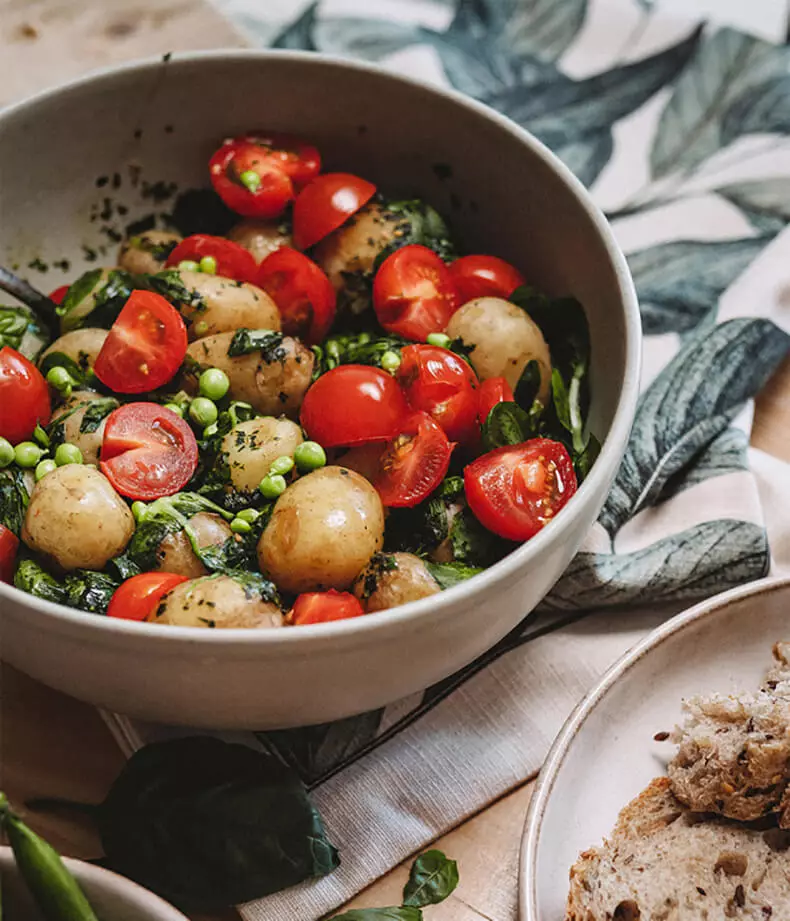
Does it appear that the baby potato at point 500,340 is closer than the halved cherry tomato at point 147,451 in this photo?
No

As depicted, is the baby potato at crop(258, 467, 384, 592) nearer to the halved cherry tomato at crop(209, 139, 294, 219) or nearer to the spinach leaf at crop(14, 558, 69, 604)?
the spinach leaf at crop(14, 558, 69, 604)

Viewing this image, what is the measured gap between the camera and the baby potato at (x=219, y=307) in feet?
6.34

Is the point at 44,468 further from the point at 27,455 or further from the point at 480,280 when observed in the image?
the point at 480,280

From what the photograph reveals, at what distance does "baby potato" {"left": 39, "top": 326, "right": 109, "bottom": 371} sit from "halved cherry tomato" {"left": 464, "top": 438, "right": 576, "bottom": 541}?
66cm

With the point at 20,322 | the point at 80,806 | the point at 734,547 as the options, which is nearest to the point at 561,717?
the point at 734,547

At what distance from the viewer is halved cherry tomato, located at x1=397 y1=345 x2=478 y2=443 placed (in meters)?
1.83

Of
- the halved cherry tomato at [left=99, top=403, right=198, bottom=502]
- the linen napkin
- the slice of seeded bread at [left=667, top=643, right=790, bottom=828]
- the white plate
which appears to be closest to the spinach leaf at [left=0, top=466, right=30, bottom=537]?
the halved cherry tomato at [left=99, top=403, right=198, bottom=502]

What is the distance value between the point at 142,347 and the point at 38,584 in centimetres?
43

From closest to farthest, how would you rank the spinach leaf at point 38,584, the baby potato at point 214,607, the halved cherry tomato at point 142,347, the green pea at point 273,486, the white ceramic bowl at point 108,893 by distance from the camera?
the white ceramic bowl at point 108,893 → the baby potato at point 214,607 → the spinach leaf at point 38,584 → the green pea at point 273,486 → the halved cherry tomato at point 142,347

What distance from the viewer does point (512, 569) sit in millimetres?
1544

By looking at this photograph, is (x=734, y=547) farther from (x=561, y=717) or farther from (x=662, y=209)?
(x=662, y=209)

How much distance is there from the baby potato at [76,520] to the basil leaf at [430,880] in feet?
2.12

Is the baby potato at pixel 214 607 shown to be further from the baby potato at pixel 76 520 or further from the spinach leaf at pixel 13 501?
the spinach leaf at pixel 13 501

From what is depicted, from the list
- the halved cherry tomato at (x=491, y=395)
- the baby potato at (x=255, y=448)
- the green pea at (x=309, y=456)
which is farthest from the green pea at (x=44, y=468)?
the halved cherry tomato at (x=491, y=395)
